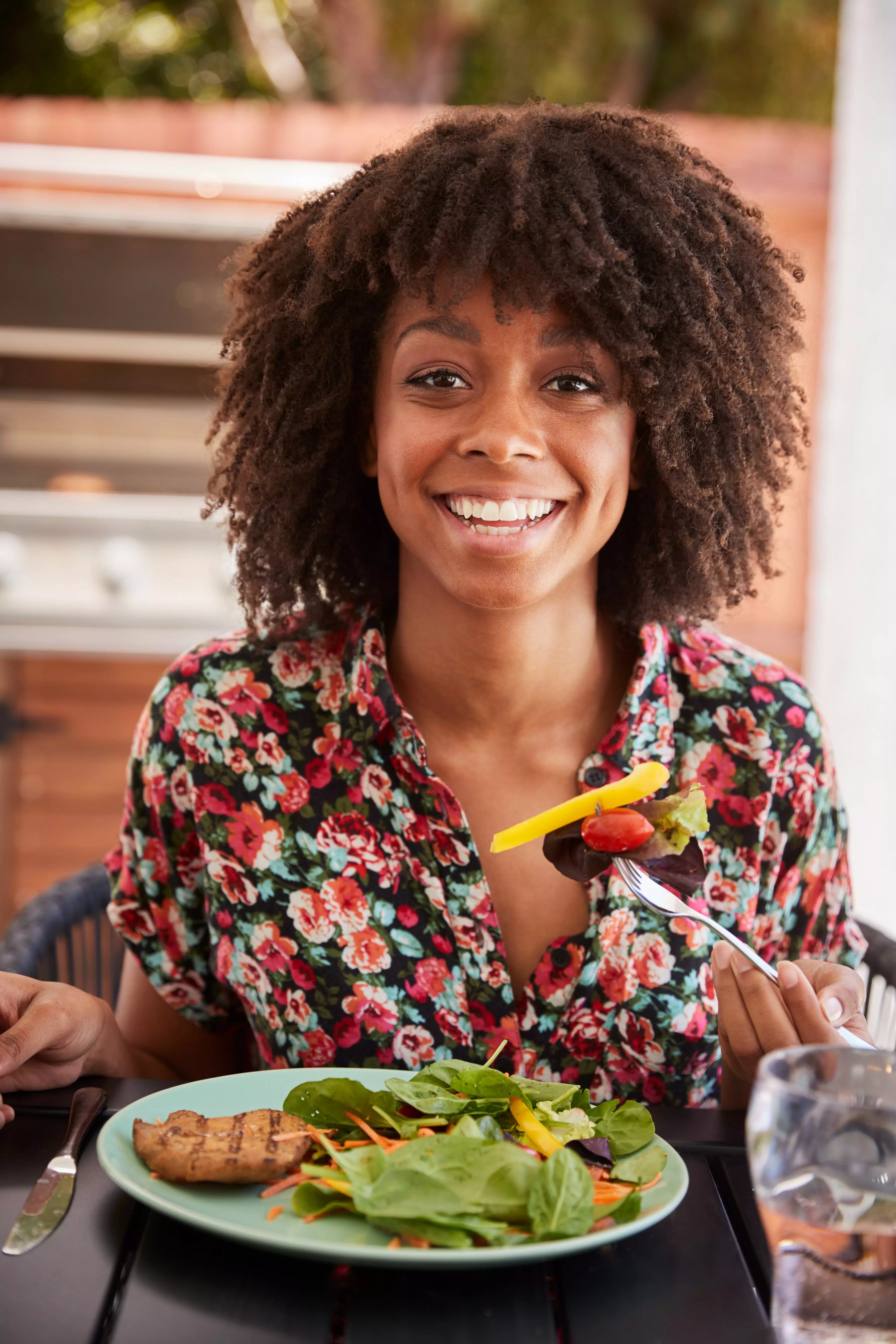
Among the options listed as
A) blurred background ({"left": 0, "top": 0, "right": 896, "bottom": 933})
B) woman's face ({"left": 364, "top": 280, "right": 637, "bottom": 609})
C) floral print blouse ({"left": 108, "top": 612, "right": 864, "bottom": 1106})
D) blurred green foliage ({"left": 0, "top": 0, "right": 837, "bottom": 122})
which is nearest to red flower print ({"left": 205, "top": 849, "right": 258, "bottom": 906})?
floral print blouse ({"left": 108, "top": 612, "right": 864, "bottom": 1106})

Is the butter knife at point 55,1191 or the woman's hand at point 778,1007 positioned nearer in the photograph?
the butter knife at point 55,1191

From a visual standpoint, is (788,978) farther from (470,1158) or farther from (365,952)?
(365,952)

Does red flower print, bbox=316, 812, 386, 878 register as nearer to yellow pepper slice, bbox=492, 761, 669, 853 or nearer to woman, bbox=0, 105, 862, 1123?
woman, bbox=0, 105, 862, 1123

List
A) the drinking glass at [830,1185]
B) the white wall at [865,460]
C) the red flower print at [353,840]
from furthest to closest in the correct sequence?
the white wall at [865,460]
the red flower print at [353,840]
the drinking glass at [830,1185]

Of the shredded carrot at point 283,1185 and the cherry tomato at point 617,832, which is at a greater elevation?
the cherry tomato at point 617,832

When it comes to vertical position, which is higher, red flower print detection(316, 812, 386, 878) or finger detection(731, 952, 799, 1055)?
red flower print detection(316, 812, 386, 878)

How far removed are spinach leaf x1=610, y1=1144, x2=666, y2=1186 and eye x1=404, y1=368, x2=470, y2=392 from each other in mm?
666

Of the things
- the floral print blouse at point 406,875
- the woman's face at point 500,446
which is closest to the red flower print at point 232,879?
the floral print blouse at point 406,875

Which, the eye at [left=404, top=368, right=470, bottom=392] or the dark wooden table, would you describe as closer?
the dark wooden table

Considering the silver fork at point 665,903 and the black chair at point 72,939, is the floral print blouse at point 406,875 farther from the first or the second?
the silver fork at point 665,903

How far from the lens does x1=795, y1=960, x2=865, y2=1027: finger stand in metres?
0.96

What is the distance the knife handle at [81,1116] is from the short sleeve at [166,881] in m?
0.34

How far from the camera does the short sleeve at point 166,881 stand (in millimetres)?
1310

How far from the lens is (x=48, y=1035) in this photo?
97cm
